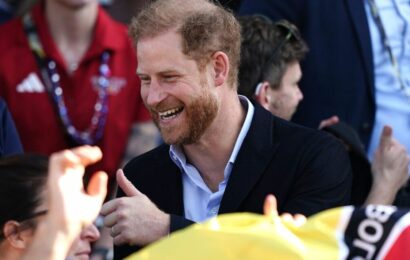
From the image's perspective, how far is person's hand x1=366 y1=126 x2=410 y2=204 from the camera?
14.8 ft

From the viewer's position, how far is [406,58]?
16.6 ft

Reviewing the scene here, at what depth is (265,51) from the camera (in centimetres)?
468

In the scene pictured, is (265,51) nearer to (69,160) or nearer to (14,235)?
(14,235)

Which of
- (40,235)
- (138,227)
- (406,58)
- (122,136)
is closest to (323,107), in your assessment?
(406,58)

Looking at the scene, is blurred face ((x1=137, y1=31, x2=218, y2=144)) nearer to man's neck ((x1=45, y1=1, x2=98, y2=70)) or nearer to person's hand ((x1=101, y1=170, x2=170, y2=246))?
person's hand ((x1=101, y1=170, x2=170, y2=246))

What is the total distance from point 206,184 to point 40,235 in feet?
3.79

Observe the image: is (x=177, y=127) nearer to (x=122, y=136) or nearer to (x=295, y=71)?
(x=295, y=71)

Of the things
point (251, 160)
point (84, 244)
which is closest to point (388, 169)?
point (251, 160)

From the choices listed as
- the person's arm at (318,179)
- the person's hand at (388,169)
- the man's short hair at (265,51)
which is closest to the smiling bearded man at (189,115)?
the person's arm at (318,179)

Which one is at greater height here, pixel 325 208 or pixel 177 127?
pixel 177 127

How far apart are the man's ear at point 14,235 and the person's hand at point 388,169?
1.57 metres

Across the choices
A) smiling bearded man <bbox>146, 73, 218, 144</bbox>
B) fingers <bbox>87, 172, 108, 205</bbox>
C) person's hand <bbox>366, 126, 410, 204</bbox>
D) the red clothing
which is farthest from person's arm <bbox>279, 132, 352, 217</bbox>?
the red clothing

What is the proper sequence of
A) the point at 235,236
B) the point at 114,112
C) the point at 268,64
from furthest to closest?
the point at 114,112 < the point at 268,64 < the point at 235,236

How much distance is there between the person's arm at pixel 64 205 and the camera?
2896 mm
